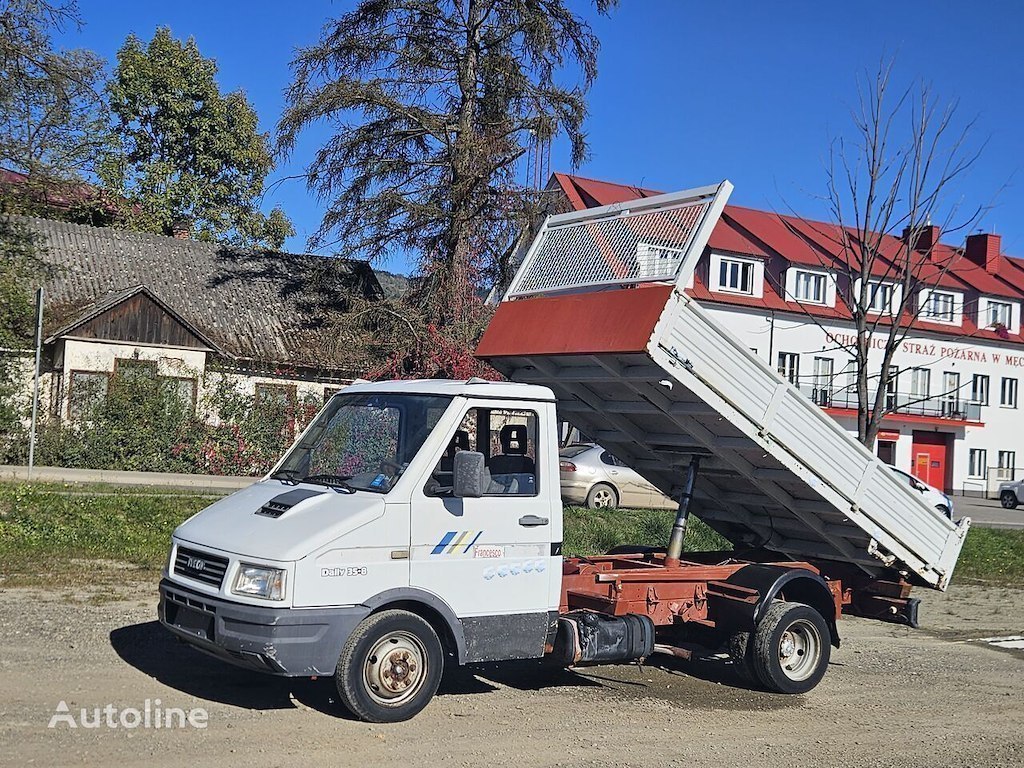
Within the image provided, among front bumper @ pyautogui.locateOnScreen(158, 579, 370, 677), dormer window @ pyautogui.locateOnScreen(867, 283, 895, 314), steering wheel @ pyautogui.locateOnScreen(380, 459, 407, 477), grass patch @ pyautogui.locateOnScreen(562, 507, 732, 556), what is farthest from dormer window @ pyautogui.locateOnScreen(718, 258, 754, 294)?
front bumper @ pyautogui.locateOnScreen(158, 579, 370, 677)

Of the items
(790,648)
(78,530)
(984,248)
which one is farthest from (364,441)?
(984,248)

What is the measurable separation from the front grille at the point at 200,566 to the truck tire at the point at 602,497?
1562 centimetres

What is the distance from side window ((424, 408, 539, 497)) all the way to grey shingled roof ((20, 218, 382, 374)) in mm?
21938

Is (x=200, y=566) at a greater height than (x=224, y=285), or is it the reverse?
(x=224, y=285)

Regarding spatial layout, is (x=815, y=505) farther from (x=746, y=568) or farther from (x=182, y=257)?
(x=182, y=257)

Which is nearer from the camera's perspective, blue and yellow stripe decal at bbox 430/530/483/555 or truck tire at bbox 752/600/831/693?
blue and yellow stripe decal at bbox 430/530/483/555

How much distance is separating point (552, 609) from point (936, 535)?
3.66m

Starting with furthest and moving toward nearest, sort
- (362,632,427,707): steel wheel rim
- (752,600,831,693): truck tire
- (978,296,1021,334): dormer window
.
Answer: (978,296,1021,334): dormer window
(752,600,831,693): truck tire
(362,632,427,707): steel wheel rim

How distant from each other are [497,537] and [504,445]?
751 millimetres

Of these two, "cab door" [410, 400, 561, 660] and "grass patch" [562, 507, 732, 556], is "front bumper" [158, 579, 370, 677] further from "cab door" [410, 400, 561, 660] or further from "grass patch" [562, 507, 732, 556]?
"grass patch" [562, 507, 732, 556]

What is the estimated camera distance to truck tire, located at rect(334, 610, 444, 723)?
6.99 meters

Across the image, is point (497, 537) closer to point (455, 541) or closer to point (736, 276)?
point (455, 541)

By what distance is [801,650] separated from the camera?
912 cm

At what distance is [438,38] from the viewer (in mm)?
30062
